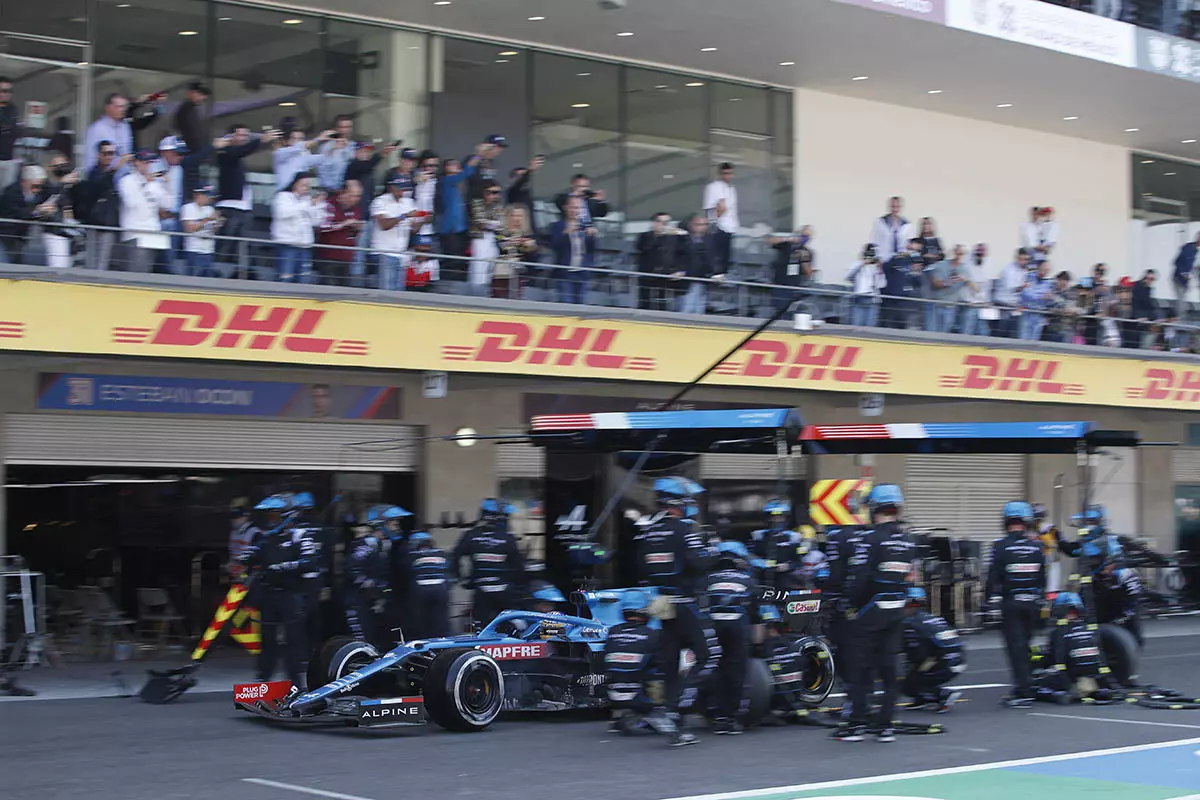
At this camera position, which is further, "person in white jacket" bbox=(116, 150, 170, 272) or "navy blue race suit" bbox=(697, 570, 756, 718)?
"person in white jacket" bbox=(116, 150, 170, 272)

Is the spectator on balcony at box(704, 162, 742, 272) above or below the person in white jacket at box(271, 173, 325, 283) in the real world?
above

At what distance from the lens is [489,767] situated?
32.1ft

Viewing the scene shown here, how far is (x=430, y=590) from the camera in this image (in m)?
13.8

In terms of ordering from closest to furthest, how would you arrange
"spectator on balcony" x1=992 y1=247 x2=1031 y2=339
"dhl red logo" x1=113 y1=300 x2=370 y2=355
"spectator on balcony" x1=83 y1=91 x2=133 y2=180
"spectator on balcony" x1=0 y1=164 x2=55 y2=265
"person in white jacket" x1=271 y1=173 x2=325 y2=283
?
"spectator on balcony" x1=0 y1=164 x2=55 y2=265 < "dhl red logo" x1=113 y1=300 x2=370 y2=355 < "person in white jacket" x1=271 y1=173 x2=325 y2=283 < "spectator on balcony" x1=83 y1=91 x2=133 y2=180 < "spectator on balcony" x1=992 y1=247 x2=1031 y2=339

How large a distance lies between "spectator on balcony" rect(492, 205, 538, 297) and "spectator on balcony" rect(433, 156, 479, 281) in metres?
0.40

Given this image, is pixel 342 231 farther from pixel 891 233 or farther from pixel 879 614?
pixel 891 233

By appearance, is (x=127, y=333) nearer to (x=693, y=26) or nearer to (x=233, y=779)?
(x=233, y=779)

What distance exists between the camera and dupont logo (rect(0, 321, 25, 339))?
43.5ft

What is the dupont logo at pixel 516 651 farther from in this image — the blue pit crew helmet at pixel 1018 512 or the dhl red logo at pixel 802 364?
the dhl red logo at pixel 802 364

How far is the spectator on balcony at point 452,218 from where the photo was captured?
16.9m

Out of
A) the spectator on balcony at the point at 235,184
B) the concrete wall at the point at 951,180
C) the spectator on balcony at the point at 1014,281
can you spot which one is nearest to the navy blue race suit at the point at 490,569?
the spectator on balcony at the point at 235,184

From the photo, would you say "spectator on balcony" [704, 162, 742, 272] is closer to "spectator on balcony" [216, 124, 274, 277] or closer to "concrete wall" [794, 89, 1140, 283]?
"concrete wall" [794, 89, 1140, 283]

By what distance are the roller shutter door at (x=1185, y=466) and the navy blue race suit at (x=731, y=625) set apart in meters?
19.9

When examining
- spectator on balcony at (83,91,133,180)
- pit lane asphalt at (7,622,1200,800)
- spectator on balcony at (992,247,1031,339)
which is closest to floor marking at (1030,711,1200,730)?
pit lane asphalt at (7,622,1200,800)
